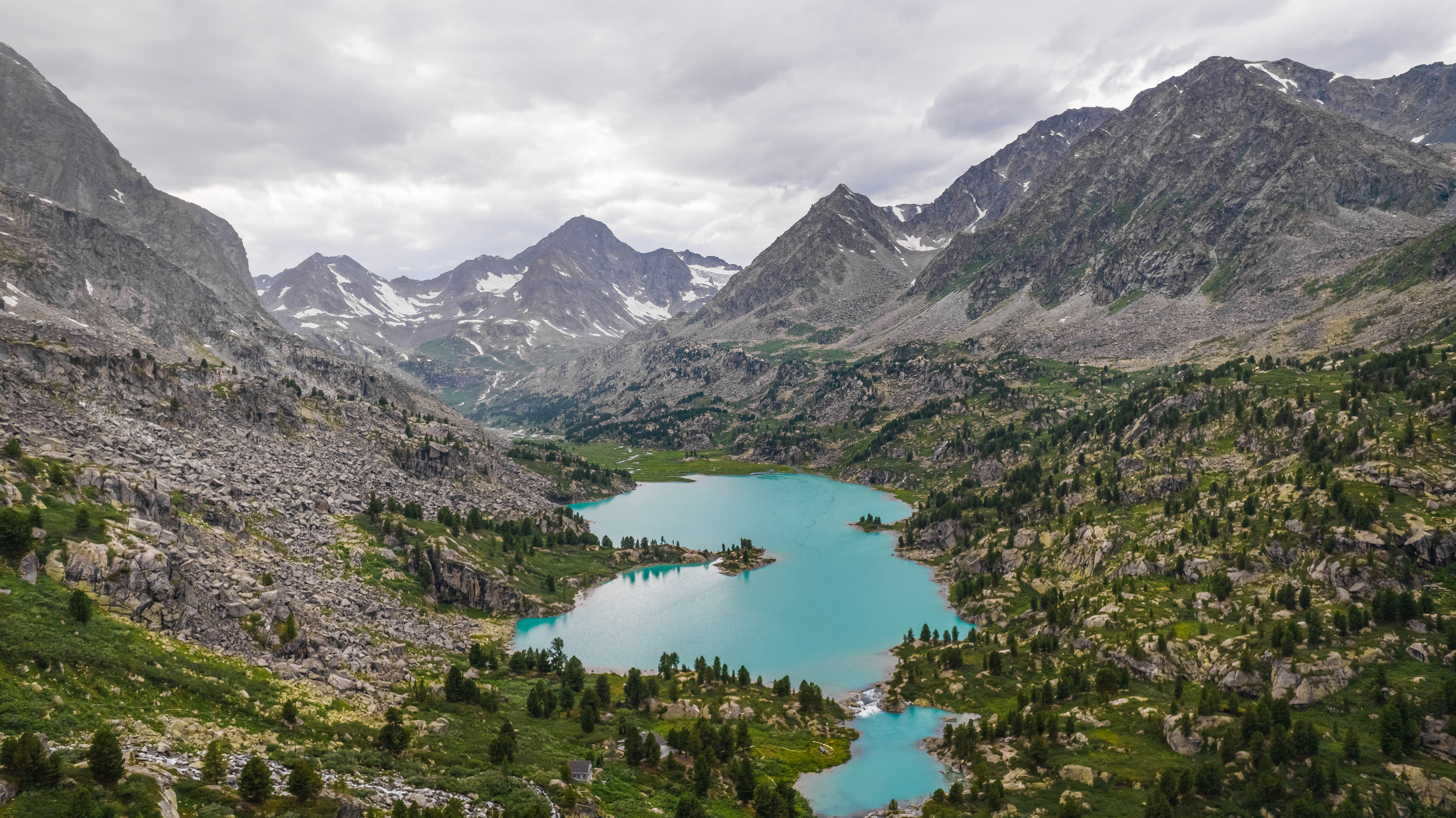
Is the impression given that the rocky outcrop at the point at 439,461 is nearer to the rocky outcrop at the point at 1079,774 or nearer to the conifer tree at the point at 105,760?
the conifer tree at the point at 105,760

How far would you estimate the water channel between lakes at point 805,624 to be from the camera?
2507 inches

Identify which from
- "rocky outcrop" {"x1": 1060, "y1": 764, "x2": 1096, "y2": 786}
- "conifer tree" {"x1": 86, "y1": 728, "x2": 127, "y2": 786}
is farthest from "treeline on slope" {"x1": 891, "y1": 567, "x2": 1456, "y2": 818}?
"conifer tree" {"x1": 86, "y1": 728, "x2": 127, "y2": 786}

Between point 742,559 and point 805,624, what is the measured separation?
33.9 m

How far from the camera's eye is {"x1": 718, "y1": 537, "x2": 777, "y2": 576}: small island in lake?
133625 mm

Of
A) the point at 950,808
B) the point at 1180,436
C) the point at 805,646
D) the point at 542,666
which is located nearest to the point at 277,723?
the point at 542,666

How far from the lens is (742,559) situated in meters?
136

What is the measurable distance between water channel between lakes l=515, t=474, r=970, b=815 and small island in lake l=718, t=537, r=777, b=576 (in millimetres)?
2187

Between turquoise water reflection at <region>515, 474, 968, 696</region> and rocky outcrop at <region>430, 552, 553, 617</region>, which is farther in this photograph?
rocky outcrop at <region>430, 552, 553, 617</region>

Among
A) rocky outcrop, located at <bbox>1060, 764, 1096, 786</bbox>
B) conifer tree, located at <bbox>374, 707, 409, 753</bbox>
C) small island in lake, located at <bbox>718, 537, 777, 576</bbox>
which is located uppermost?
small island in lake, located at <bbox>718, 537, 777, 576</bbox>

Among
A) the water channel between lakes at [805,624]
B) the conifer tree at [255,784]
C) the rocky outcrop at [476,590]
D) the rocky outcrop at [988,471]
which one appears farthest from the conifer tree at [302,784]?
the rocky outcrop at [988,471]

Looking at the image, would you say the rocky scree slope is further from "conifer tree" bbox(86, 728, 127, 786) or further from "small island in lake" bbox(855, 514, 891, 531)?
"small island in lake" bbox(855, 514, 891, 531)

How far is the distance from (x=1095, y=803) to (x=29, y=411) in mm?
110335

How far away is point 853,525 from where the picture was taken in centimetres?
16500

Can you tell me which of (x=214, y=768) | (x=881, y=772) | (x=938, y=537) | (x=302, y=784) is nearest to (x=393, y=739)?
(x=302, y=784)
